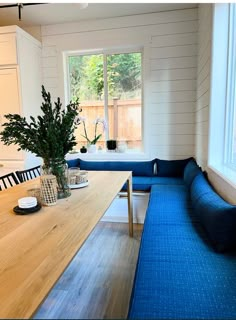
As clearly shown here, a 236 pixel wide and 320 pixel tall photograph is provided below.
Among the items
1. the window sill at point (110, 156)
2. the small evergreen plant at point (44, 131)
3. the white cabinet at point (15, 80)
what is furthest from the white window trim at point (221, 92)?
the white cabinet at point (15, 80)

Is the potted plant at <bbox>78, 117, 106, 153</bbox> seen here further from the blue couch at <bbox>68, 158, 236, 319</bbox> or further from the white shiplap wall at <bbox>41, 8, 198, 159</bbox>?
the blue couch at <bbox>68, 158, 236, 319</bbox>

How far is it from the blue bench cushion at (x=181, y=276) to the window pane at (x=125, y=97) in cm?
197

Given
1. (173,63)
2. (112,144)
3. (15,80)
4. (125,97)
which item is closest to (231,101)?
(173,63)

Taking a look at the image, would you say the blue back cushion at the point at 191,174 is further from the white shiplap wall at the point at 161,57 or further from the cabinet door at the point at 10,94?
the cabinet door at the point at 10,94

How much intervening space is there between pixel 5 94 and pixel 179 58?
2.27 m

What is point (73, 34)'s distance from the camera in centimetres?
339

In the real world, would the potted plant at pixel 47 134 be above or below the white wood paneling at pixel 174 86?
below

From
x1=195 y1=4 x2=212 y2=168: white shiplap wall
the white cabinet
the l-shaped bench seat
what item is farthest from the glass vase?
the white cabinet

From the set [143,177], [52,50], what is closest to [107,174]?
[143,177]

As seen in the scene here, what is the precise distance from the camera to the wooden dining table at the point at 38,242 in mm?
679

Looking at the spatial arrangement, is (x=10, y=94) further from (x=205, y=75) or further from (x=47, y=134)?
(x=205, y=75)

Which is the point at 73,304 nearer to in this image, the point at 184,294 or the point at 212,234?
the point at 184,294

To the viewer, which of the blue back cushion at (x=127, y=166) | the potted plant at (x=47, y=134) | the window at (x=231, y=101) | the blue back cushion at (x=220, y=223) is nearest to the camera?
the blue back cushion at (x=220, y=223)

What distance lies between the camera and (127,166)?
10.9 feet
